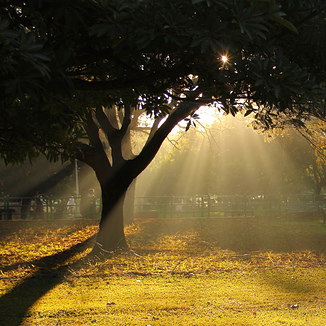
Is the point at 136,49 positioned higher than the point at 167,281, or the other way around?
the point at 136,49

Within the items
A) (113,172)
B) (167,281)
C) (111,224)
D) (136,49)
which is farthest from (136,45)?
(111,224)

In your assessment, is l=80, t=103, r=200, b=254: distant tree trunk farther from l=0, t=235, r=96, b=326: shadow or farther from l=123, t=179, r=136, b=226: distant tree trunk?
l=123, t=179, r=136, b=226: distant tree trunk

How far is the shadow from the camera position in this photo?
7.29 metres

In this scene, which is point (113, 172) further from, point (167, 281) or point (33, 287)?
point (33, 287)

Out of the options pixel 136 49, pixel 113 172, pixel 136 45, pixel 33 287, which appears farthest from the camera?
pixel 113 172

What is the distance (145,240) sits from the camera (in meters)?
19.5

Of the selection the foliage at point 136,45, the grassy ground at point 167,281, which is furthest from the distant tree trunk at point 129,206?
the foliage at point 136,45

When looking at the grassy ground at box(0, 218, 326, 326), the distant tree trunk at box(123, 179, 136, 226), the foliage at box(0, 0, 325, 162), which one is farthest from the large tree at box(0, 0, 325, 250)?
the distant tree trunk at box(123, 179, 136, 226)

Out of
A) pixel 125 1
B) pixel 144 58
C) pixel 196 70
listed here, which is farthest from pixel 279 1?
pixel 125 1

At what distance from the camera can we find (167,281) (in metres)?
10.2

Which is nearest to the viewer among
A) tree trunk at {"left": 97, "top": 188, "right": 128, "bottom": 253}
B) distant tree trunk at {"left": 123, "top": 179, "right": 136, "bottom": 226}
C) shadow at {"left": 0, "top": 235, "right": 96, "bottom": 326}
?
shadow at {"left": 0, "top": 235, "right": 96, "bottom": 326}

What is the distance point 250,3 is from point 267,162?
3901 cm

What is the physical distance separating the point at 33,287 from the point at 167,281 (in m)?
2.83

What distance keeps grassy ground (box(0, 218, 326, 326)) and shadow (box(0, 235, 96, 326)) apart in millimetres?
20
